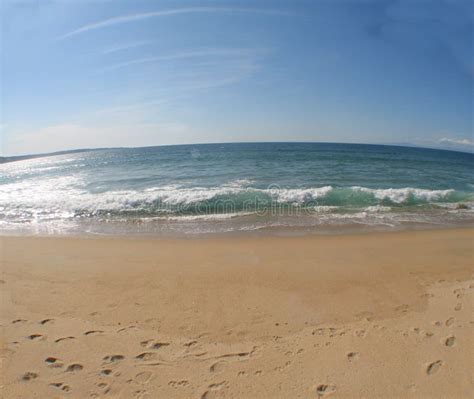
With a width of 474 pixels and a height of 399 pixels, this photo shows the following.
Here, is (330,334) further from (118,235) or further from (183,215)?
(183,215)

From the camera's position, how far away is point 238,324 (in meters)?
3.41

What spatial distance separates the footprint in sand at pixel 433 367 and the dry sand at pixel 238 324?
15 mm

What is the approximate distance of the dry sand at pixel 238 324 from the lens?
101 inches

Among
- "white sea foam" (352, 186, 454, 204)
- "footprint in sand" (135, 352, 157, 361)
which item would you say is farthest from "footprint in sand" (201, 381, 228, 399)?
"white sea foam" (352, 186, 454, 204)

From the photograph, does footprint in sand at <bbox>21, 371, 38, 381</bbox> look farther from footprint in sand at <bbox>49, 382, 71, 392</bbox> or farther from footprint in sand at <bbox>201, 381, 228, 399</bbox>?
footprint in sand at <bbox>201, 381, 228, 399</bbox>

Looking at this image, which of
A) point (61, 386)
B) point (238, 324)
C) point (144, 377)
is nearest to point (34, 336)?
point (61, 386)

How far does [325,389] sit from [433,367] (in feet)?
4.23

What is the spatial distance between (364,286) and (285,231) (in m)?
3.32

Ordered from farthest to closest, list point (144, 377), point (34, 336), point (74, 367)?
point (34, 336) < point (74, 367) < point (144, 377)

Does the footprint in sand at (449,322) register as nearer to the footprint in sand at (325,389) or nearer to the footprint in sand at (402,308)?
the footprint in sand at (402,308)

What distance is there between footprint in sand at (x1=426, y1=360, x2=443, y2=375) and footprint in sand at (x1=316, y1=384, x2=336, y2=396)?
43.5 inches

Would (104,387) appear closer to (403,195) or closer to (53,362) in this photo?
(53,362)

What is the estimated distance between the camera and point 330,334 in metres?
3.21

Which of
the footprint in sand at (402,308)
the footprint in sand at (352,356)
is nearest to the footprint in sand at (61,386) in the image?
the footprint in sand at (352,356)
